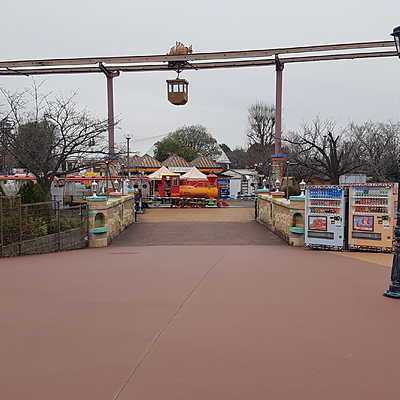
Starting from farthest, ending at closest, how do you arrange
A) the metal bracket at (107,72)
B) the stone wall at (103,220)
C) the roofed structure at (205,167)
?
the roofed structure at (205,167) < the metal bracket at (107,72) < the stone wall at (103,220)

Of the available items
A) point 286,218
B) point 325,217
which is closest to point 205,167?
point 286,218

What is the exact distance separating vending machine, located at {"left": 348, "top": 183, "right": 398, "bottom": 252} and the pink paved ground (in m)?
2.71

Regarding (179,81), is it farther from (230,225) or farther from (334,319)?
(334,319)

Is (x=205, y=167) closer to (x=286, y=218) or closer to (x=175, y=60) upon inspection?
(x=175, y=60)

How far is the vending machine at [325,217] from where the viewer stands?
13.6 m

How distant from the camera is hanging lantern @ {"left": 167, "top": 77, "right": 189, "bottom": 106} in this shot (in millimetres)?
22297

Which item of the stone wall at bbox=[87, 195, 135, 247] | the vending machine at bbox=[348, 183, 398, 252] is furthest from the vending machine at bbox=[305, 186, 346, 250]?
the stone wall at bbox=[87, 195, 135, 247]

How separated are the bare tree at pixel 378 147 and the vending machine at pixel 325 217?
41.3 ft

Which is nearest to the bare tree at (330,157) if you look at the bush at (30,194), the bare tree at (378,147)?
the bare tree at (378,147)

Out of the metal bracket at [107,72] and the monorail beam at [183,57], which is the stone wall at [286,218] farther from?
the metal bracket at [107,72]

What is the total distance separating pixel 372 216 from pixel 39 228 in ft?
30.3

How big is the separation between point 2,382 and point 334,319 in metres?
3.90

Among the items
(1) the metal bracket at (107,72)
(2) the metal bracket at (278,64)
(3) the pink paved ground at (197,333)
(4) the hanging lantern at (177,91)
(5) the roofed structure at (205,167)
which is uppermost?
(2) the metal bracket at (278,64)

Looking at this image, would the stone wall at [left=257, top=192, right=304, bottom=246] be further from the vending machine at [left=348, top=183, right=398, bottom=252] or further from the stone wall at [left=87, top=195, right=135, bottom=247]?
the stone wall at [left=87, top=195, right=135, bottom=247]
